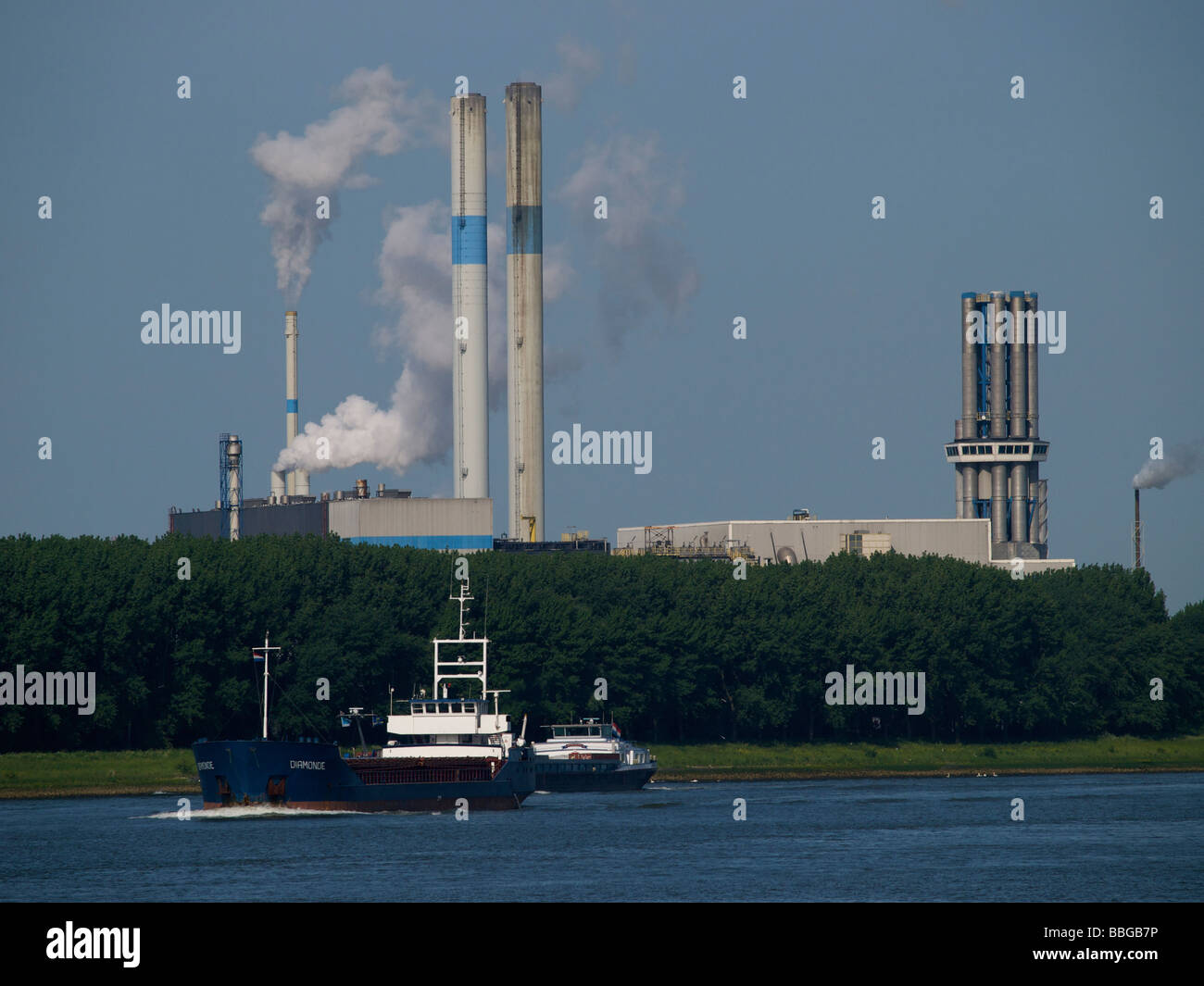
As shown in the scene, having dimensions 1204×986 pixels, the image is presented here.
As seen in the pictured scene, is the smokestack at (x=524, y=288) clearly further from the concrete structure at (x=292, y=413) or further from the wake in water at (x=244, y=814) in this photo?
the wake in water at (x=244, y=814)

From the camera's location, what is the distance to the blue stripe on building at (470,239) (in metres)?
184

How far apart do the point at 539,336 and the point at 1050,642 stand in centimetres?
6616

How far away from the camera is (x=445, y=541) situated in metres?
174

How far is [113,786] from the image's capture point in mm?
113250

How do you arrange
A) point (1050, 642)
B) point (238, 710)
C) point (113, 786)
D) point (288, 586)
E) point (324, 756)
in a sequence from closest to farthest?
point (324, 756), point (113, 786), point (238, 710), point (288, 586), point (1050, 642)

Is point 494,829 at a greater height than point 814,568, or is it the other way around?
point 814,568

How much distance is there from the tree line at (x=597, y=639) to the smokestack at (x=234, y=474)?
137 ft

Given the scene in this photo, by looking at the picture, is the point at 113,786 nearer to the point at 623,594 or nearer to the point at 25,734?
the point at 25,734

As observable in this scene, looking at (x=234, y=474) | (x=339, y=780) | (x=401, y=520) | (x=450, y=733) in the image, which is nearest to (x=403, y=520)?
(x=401, y=520)

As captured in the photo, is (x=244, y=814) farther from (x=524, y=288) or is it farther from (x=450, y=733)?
(x=524, y=288)

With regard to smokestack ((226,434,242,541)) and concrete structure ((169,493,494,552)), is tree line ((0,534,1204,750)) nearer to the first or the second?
concrete structure ((169,493,494,552))

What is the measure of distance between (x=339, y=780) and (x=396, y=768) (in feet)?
12.5

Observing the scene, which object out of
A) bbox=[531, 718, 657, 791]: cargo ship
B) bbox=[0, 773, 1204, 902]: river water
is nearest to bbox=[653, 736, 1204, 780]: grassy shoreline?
bbox=[531, 718, 657, 791]: cargo ship

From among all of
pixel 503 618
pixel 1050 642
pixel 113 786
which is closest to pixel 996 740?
pixel 1050 642
